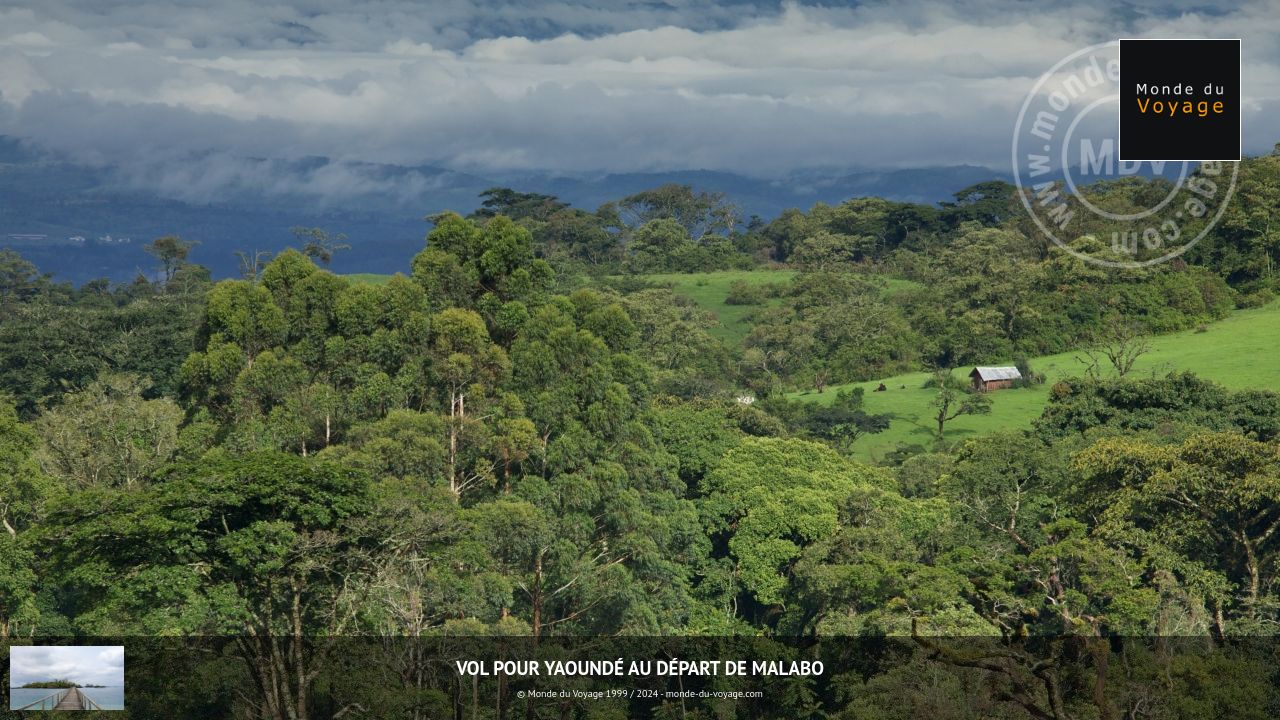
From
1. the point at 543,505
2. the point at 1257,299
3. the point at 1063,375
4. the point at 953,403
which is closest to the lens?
the point at 543,505

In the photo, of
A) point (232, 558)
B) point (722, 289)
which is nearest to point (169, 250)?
point (722, 289)

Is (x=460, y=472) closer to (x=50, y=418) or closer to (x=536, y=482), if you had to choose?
(x=536, y=482)

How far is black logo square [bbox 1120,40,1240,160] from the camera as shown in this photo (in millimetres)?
40938

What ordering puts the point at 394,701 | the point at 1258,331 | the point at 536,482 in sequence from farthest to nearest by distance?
the point at 1258,331 < the point at 536,482 < the point at 394,701

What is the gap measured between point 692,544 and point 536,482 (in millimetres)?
6813

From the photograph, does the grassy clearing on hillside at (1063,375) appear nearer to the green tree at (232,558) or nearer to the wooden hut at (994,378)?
the wooden hut at (994,378)

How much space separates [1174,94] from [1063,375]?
16.5 meters

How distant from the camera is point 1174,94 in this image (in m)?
44.5

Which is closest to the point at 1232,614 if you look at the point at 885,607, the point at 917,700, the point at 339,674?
the point at 885,607

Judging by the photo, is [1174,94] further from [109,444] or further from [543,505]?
[109,444]

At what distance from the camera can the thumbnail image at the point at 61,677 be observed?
789 inches

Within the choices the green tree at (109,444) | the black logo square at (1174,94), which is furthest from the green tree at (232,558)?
the black logo square at (1174,94)

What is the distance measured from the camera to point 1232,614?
30797 millimetres

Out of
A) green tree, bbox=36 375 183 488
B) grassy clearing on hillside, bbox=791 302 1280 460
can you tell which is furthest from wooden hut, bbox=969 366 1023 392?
green tree, bbox=36 375 183 488
